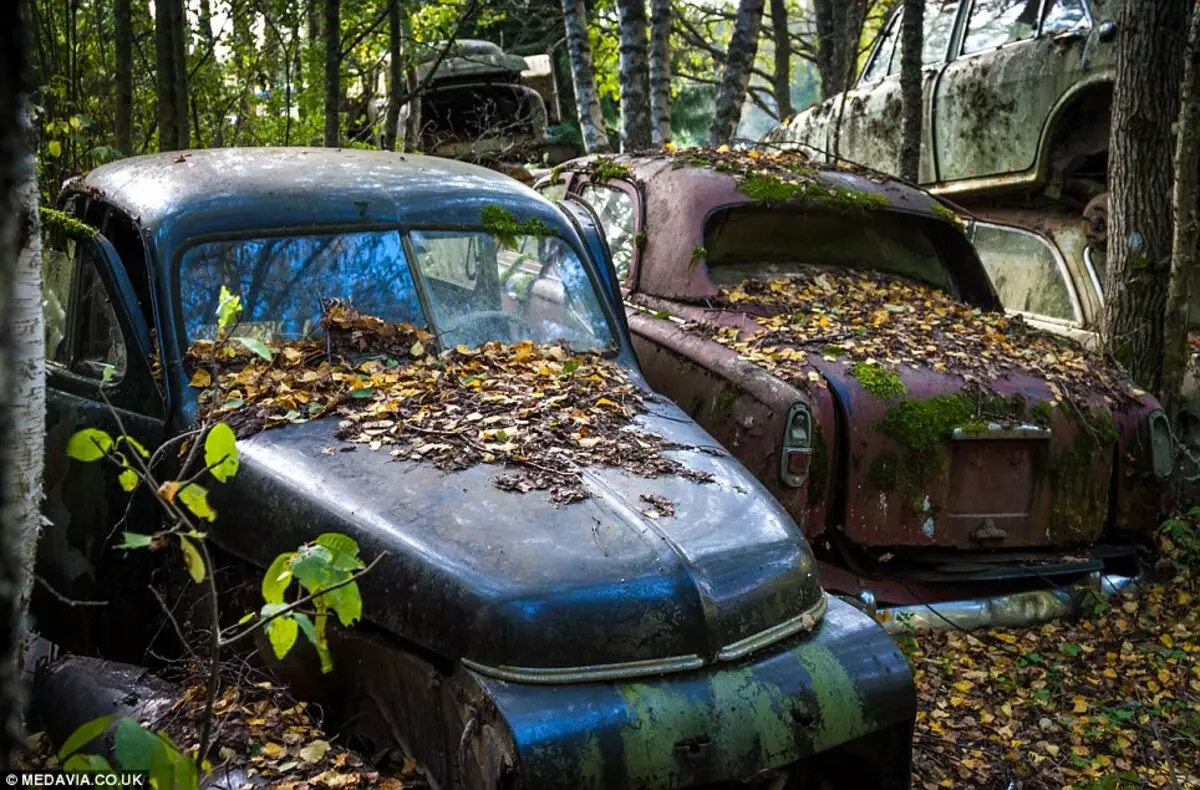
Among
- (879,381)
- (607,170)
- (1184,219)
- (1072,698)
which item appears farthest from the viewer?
(607,170)

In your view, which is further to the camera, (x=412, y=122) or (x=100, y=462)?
(x=412, y=122)

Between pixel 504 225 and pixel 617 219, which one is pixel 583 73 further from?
pixel 504 225

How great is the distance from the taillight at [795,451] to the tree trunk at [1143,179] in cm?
275

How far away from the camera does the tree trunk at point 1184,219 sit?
233 inches

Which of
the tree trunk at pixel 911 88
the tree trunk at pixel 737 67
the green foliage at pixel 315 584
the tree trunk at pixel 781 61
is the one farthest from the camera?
the tree trunk at pixel 781 61

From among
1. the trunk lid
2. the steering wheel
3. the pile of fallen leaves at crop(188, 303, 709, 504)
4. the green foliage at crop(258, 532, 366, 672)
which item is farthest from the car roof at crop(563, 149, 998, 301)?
the green foliage at crop(258, 532, 366, 672)

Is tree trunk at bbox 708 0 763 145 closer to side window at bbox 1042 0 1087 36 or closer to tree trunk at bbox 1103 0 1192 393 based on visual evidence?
side window at bbox 1042 0 1087 36

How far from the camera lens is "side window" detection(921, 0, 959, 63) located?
396 inches

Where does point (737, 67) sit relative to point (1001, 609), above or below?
above

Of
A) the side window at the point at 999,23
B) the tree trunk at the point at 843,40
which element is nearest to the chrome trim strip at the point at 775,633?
the side window at the point at 999,23

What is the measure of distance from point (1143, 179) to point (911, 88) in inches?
116

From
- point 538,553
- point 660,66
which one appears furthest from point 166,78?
point 538,553

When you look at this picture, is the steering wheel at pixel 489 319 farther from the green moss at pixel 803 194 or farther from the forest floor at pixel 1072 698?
the green moss at pixel 803 194

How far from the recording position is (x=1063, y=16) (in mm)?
8836
